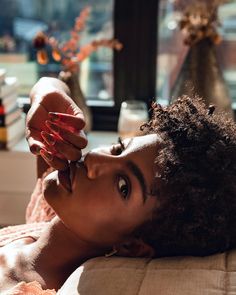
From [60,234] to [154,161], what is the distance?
0.83 ft

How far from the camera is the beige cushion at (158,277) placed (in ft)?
3.21

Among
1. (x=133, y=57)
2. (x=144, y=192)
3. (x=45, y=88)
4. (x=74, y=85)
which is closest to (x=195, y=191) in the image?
(x=144, y=192)

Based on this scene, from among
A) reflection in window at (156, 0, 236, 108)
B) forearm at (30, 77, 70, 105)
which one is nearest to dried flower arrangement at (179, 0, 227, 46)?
reflection in window at (156, 0, 236, 108)

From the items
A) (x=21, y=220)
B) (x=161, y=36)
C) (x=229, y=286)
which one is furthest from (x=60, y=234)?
(x=161, y=36)

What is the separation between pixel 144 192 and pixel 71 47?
131cm

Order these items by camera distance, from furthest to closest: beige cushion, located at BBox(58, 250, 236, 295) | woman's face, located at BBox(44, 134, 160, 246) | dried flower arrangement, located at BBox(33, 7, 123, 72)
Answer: dried flower arrangement, located at BBox(33, 7, 123, 72) → woman's face, located at BBox(44, 134, 160, 246) → beige cushion, located at BBox(58, 250, 236, 295)

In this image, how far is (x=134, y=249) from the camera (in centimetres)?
116

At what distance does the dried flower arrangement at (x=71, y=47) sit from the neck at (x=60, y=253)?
1149 mm

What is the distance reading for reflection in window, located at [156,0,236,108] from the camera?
7.86 ft

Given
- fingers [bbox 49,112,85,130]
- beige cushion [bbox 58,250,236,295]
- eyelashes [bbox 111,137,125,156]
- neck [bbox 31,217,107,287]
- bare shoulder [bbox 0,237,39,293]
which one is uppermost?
fingers [bbox 49,112,85,130]

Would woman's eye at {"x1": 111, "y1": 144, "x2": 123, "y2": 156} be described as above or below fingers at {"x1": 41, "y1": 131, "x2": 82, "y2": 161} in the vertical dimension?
below

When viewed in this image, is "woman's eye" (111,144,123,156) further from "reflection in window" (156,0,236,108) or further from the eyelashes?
"reflection in window" (156,0,236,108)

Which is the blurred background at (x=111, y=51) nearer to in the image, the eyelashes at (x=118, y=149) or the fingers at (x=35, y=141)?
the fingers at (x=35, y=141)

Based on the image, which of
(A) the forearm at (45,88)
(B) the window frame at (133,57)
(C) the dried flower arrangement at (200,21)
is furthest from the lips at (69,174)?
(B) the window frame at (133,57)
